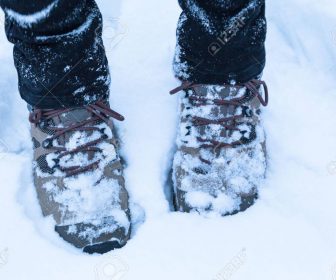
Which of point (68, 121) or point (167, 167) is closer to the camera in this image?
point (68, 121)

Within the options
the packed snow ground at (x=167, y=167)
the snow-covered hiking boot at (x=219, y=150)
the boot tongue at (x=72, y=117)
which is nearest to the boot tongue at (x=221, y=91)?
the snow-covered hiking boot at (x=219, y=150)

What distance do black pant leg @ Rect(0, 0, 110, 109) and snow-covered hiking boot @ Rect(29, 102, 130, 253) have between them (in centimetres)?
5

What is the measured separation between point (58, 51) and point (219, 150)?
1.36 feet

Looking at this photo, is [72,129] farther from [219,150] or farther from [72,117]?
[219,150]

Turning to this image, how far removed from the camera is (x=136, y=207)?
1006 mm

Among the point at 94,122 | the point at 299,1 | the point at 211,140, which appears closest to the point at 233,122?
the point at 211,140

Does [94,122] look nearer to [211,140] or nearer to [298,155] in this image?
[211,140]

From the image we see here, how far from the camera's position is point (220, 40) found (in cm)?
94

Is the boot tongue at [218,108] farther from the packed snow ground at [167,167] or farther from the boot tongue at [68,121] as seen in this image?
the boot tongue at [68,121]

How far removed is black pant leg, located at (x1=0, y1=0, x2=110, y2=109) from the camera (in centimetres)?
81

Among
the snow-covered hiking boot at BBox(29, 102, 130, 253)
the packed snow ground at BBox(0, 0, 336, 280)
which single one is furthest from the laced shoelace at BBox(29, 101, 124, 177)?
the packed snow ground at BBox(0, 0, 336, 280)

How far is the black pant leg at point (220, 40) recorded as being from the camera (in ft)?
2.96

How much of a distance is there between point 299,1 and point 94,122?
2.50ft

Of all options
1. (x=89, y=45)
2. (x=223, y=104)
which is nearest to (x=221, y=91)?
(x=223, y=104)
